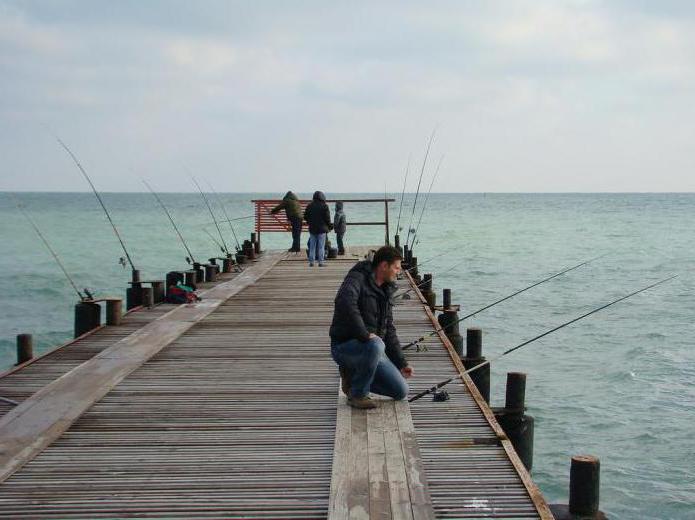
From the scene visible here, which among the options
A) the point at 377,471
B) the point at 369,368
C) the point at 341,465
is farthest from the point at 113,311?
the point at 377,471

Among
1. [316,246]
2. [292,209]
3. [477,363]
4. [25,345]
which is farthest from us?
[292,209]

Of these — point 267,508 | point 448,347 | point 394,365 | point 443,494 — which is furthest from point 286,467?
point 448,347

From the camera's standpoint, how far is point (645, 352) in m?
16.2

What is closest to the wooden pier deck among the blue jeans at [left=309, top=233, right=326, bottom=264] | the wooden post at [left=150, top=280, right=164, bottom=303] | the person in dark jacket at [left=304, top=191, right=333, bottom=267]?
the wooden post at [left=150, top=280, right=164, bottom=303]

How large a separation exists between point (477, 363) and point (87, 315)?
15.3 ft

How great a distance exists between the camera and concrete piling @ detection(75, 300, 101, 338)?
10.2 m

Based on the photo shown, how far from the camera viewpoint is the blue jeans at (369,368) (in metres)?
5.90

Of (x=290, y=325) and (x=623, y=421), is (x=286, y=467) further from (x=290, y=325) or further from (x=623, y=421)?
(x=623, y=421)

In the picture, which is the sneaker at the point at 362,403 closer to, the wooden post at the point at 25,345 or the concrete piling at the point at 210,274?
the wooden post at the point at 25,345

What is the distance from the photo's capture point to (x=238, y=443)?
18.2ft

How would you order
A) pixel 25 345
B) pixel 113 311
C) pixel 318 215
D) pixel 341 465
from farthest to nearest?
1. pixel 318 215
2. pixel 113 311
3. pixel 25 345
4. pixel 341 465

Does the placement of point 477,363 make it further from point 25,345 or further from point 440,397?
point 25,345

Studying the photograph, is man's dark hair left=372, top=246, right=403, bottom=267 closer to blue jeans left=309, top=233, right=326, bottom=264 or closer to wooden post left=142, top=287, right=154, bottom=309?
wooden post left=142, top=287, right=154, bottom=309

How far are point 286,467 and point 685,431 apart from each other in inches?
301
